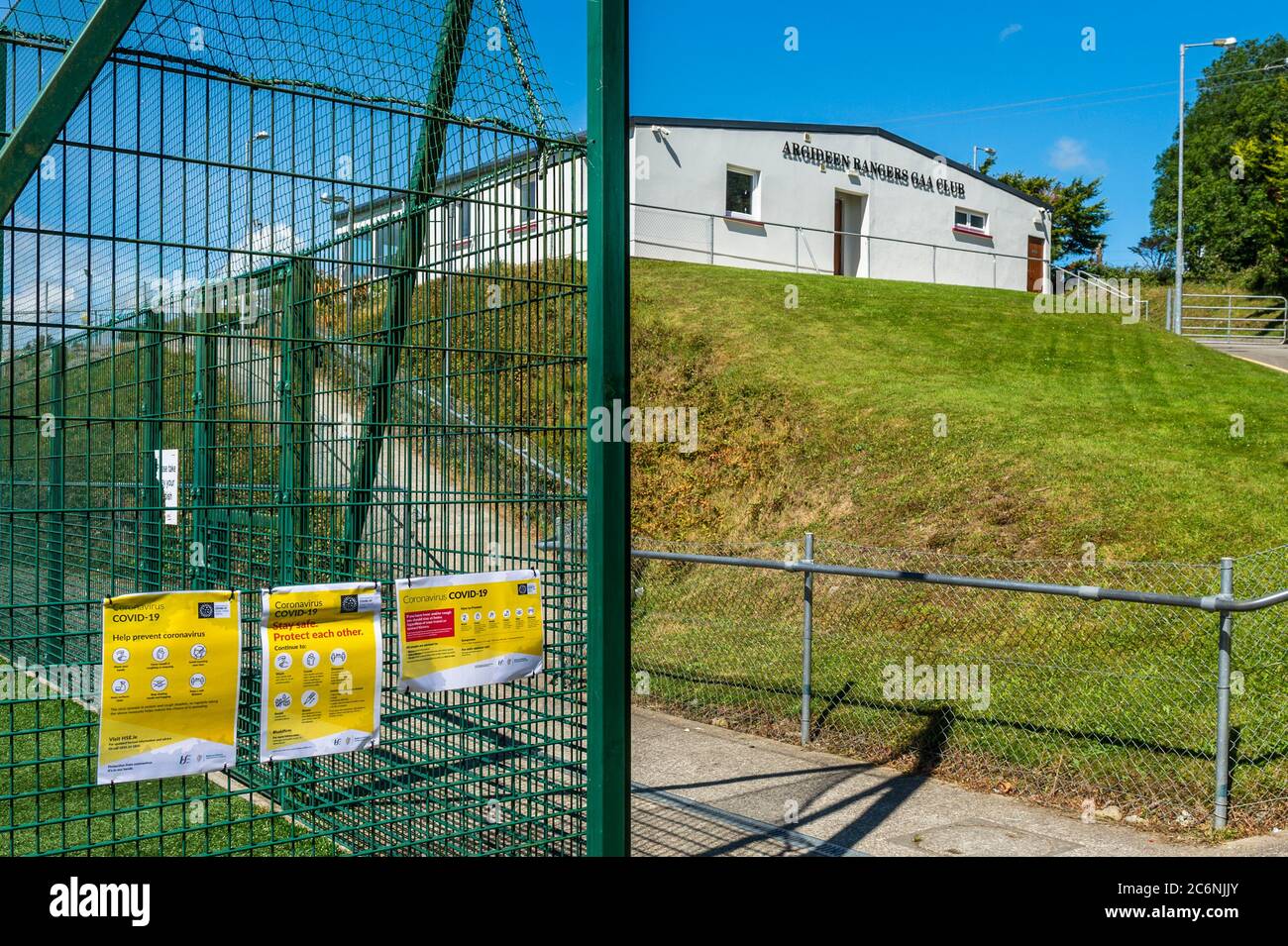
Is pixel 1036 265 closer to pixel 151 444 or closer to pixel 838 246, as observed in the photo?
pixel 838 246

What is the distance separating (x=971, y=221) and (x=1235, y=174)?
7.37 m

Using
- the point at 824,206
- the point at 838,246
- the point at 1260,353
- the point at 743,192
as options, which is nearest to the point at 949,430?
the point at 1260,353

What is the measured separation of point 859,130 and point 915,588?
75.3 feet

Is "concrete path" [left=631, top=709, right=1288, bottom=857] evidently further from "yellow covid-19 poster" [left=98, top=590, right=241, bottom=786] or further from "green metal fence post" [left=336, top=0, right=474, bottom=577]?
"yellow covid-19 poster" [left=98, top=590, right=241, bottom=786]

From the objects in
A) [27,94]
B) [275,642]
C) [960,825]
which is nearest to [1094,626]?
[960,825]

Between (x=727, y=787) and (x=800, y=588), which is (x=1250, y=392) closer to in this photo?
(x=800, y=588)

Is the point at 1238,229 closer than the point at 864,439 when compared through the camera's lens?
No

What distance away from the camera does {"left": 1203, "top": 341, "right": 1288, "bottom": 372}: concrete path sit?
21656 mm

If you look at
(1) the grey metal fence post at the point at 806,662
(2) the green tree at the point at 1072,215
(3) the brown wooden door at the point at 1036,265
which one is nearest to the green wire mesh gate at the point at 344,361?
(1) the grey metal fence post at the point at 806,662

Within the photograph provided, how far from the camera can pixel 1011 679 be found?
7.99 metres

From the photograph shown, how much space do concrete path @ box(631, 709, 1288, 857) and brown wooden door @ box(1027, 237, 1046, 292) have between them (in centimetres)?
3100

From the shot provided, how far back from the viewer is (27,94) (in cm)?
364

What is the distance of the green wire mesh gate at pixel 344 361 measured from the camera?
3.39 metres
